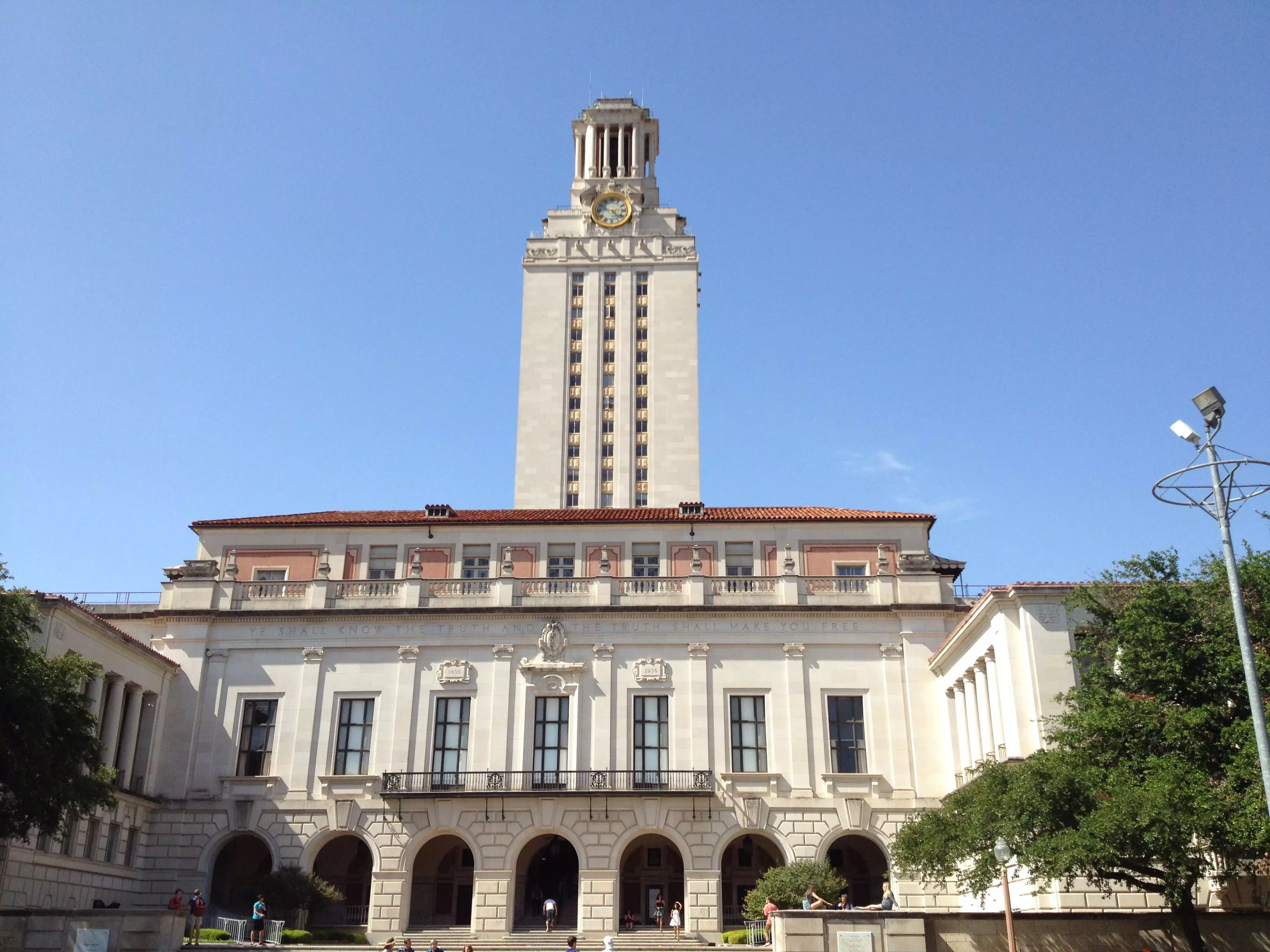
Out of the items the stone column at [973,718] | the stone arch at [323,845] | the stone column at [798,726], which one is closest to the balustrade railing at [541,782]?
the stone arch at [323,845]

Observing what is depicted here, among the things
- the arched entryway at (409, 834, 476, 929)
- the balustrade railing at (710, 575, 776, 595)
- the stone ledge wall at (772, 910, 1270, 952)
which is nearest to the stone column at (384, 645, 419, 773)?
the arched entryway at (409, 834, 476, 929)

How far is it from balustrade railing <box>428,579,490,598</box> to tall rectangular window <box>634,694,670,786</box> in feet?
24.1

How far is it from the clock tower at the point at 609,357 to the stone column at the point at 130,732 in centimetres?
4273

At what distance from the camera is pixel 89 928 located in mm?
28156

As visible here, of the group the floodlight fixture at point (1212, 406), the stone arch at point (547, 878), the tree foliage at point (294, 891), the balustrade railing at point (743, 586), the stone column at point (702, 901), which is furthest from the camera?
the balustrade railing at point (743, 586)

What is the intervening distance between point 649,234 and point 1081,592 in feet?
225

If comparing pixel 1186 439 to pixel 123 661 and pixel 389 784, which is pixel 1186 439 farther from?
pixel 123 661

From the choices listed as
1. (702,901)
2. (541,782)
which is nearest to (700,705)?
(541,782)

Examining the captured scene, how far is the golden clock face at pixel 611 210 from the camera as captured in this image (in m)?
94.6

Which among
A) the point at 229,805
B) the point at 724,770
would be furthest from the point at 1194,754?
the point at 229,805

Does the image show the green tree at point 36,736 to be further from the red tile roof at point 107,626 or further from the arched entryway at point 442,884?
the arched entryway at point 442,884

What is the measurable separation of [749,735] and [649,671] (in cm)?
434

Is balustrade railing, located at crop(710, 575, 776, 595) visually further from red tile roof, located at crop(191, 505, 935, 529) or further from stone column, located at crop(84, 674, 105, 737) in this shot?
stone column, located at crop(84, 674, 105, 737)

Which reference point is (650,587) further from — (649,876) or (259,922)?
(259,922)
